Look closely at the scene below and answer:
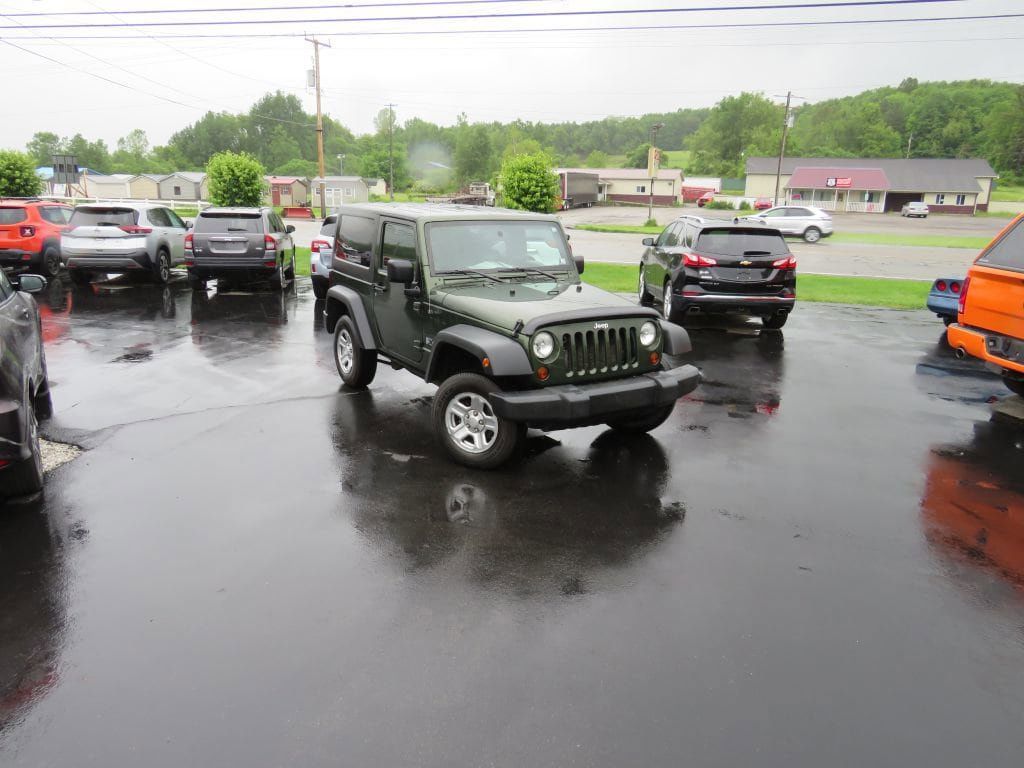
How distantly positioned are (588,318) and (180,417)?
4.26m

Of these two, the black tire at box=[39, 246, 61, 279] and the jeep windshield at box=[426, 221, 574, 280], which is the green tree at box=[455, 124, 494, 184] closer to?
the black tire at box=[39, 246, 61, 279]

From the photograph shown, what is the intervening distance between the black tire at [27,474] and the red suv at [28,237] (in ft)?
42.6

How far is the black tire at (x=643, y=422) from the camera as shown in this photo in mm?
6492

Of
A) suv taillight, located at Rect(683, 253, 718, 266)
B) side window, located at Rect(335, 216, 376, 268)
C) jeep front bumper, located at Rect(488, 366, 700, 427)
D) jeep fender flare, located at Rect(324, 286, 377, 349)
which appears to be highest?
side window, located at Rect(335, 216, 376, 268)

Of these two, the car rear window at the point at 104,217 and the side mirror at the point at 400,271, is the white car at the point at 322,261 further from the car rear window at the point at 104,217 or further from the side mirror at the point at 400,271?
the side mirror at the point at 400,271

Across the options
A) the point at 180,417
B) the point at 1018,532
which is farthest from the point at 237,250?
the point at 1018,532

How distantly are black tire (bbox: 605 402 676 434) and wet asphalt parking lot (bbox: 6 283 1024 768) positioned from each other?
Result: 24 centimetres

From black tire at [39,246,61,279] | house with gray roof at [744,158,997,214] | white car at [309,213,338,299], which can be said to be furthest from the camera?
house with gray roof at [744,158,997,214]

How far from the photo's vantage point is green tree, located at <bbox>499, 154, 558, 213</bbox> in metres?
26.7

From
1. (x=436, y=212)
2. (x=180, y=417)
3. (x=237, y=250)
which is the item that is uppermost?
(x=436, y=212)

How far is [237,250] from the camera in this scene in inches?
571

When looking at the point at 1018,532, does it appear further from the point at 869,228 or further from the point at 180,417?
the point at 869,228

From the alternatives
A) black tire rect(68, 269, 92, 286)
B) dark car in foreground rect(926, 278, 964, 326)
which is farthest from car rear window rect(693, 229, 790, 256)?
black tire rect(68, 269, 92, 286)

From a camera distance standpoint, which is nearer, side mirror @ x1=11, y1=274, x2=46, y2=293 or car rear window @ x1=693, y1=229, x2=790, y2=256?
side mirror @ x1=11, y1=274, x2=46, y2=293
